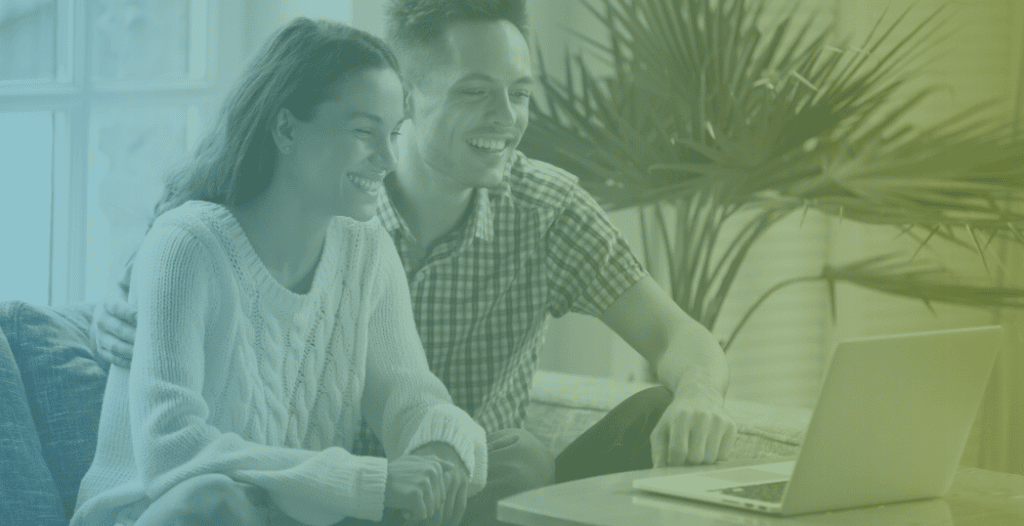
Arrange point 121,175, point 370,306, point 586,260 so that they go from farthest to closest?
point 121,175
point 586,260
point 370,306

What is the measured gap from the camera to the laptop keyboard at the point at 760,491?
105cm

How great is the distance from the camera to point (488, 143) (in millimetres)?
1657

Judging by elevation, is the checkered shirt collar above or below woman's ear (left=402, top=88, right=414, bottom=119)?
below

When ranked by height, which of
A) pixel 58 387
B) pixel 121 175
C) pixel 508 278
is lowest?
pixel 58 387

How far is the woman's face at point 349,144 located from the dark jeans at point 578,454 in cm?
39

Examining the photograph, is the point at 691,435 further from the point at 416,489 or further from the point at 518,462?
the point at 416,489

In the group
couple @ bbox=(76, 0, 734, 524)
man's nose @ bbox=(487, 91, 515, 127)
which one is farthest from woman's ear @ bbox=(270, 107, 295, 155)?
man's nose @ bbox=(487, 91, 515, 127)

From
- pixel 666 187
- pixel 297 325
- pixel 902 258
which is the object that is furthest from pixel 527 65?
pixel 902 258

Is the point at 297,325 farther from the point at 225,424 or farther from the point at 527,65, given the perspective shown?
the point at 527,65

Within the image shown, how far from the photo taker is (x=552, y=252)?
1.76 meters

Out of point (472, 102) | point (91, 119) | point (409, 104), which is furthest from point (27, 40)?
point (472, 102)

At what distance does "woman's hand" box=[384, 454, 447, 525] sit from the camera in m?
1.14

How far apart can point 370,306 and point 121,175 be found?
2.47 feet

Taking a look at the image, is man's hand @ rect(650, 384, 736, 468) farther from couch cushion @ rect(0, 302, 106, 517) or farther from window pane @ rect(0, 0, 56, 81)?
window pane @ rect(0, 0, 56, 81)
